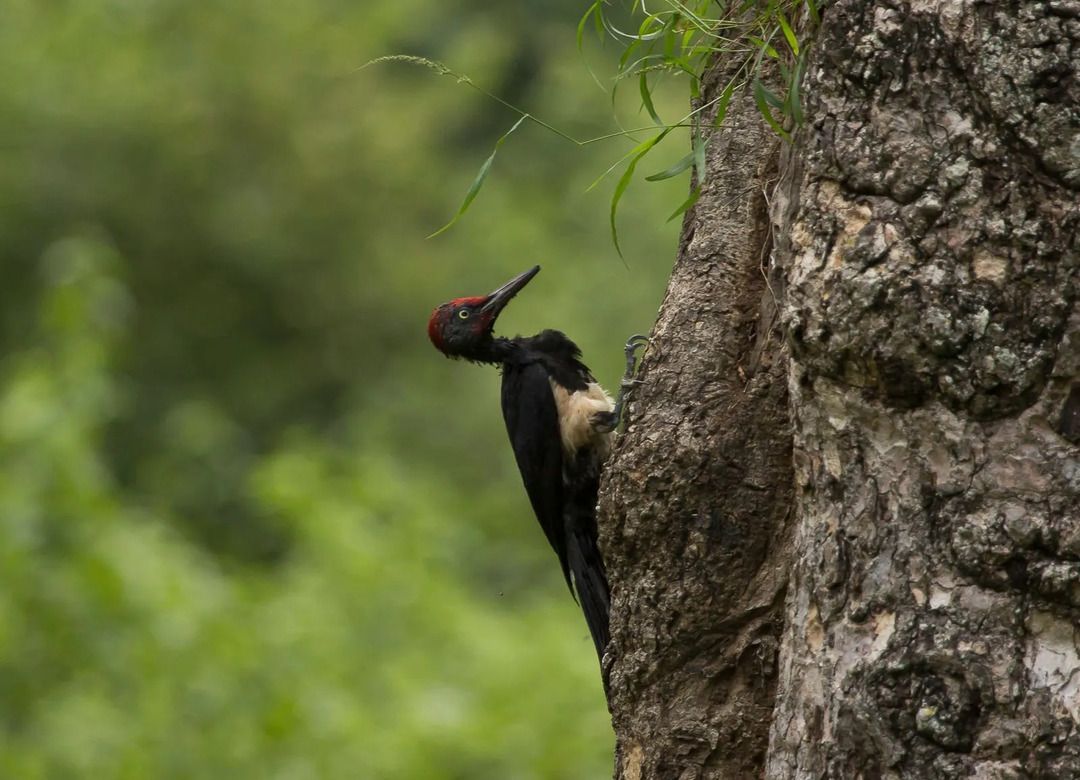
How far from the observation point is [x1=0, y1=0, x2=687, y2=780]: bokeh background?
765cm

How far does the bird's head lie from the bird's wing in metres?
0.39

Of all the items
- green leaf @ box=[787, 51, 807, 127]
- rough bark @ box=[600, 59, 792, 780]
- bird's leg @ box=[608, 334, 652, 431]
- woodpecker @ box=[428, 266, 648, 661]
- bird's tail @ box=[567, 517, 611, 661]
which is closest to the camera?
green leaf @ box=[787, 51, 807, 127]

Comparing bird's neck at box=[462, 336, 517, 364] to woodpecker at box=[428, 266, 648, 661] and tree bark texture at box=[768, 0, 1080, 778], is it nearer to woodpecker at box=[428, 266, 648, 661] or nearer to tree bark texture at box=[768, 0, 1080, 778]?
woodpecker at box=[428, 266, 648, 661]

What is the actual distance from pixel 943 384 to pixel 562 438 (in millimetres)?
2879

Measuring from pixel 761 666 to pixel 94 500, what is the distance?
5.53 metres

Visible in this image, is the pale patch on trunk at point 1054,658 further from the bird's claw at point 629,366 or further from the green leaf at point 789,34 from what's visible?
the bird's claw at point 629,366

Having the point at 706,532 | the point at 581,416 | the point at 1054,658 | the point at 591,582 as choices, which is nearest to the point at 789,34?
the point at 706,532

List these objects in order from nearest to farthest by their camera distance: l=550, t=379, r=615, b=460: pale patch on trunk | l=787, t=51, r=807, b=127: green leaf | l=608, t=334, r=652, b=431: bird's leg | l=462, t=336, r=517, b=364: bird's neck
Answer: l=787, t=51, r=807, b=127: green leaf → l=608, t=334, r=652, b=431: bird's leg → l=550, t=379, r=615, b=460: pale patch on trunk → l=462, t=336, r=517, b=364: bird's neck

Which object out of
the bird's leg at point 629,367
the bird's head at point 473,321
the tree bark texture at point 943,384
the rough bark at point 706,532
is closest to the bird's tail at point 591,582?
the bird's leg at point 629,367

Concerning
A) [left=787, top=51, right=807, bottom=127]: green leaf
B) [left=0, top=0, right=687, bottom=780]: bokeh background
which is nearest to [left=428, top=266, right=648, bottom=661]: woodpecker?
[left=787, top=51, right=807, bottom=127]: green leaf

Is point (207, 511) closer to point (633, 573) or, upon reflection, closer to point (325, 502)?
point (325, 502)

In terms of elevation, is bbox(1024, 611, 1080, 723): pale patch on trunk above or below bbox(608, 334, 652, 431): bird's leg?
below

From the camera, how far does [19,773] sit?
7328mm

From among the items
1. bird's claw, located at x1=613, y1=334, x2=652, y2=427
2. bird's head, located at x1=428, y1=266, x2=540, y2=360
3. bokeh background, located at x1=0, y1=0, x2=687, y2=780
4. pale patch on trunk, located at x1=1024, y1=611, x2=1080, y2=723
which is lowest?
pale patch on trunk, located at x1=1024, y1=611, x2=1080, y2=723
